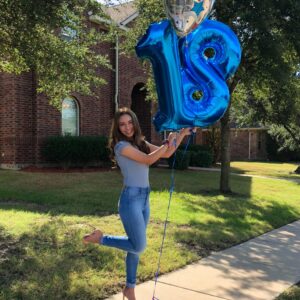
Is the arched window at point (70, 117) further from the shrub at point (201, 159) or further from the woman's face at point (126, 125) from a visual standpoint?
the woman's face at point (126, 125)

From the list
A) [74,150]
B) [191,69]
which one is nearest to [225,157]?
[74,150]

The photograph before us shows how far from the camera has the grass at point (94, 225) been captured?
474 cm

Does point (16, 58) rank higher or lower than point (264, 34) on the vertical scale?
lower

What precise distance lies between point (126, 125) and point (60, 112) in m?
12.7

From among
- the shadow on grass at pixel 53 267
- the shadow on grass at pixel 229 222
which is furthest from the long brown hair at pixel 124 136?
the shadow on grass at pixel 229 222

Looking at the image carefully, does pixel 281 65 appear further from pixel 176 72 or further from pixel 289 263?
pixel 176 72

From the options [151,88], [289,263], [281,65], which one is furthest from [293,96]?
[289,263]

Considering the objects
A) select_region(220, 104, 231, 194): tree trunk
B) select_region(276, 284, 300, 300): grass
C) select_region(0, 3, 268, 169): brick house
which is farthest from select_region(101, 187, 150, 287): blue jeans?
select_region(0, 3, 268, 169): brick house

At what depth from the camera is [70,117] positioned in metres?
16.9

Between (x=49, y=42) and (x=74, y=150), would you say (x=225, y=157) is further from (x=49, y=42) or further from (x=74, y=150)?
(x=49, y=42)

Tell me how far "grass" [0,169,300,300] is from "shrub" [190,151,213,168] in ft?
23.3

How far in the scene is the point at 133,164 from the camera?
392 cm

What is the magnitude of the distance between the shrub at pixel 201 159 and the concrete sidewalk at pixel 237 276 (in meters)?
14.4

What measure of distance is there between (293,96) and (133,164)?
377 inches
